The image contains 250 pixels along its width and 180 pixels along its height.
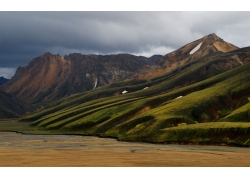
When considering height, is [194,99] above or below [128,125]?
above

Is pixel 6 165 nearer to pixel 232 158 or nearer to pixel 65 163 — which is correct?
pixel 65 163

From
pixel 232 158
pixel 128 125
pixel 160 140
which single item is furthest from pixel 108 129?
pixel 232 158

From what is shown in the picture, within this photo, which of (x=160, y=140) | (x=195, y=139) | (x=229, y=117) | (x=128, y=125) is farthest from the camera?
(x=128, y=125)

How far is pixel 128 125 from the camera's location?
175m

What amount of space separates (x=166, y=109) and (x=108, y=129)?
3091cm

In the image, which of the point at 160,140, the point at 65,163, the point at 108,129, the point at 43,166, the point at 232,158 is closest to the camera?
the point at 43,166

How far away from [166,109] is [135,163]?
11545cm

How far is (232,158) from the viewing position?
7719 centimetres

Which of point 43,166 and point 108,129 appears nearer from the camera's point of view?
point 43,166

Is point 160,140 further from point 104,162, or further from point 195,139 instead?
point 104,162

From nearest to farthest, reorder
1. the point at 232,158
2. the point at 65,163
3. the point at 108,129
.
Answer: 1. the point at 65,163
2. the point at 232,158
3. the point at 108,129

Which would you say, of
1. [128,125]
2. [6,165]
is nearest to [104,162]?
[6,165]

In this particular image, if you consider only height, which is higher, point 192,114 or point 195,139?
point 192,114
